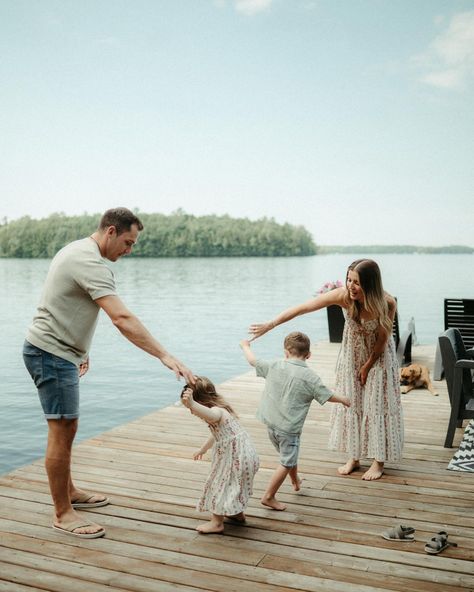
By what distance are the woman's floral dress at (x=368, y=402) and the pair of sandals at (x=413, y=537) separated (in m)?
0.98

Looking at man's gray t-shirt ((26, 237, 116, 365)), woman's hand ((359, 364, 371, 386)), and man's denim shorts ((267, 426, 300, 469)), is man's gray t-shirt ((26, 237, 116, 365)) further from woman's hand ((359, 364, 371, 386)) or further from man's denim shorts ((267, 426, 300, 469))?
woman's hand ((359, 364, 371, 386))

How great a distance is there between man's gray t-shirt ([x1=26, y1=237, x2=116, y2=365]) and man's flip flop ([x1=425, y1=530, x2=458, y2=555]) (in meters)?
1.87

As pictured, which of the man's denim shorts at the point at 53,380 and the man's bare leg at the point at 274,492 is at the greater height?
the man's denim shorts at the point at 53,380

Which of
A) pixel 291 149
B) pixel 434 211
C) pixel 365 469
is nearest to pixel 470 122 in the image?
pixel 434 211

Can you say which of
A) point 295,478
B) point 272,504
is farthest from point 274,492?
point 295,478

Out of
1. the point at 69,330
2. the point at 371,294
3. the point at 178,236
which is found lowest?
the point at 69,330

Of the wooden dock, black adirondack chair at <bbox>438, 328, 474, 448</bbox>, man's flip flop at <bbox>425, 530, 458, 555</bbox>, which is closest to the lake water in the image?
the wooden dock

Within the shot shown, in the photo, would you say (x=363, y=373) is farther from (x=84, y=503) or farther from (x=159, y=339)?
(x=159, y=339)

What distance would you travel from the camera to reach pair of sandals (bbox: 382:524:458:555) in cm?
312

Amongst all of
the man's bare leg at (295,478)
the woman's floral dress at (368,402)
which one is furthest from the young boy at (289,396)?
the woman's floral dress at (368,402)

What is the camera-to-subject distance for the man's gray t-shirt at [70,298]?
10.4 feet

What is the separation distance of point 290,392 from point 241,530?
748 mm

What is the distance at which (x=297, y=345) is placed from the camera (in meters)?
3.63

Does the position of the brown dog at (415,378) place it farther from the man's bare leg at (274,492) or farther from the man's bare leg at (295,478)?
the man's bare leg at (274,492)
